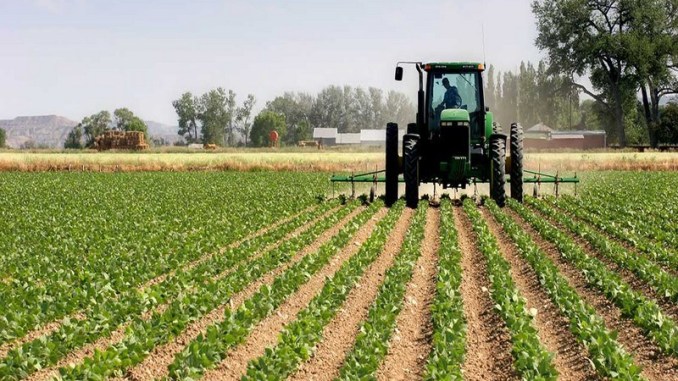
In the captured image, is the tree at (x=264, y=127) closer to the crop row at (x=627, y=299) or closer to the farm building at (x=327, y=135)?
the farm building at (x=327, y=135)

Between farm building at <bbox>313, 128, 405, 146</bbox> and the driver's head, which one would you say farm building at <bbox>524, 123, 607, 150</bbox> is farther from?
the driver's head

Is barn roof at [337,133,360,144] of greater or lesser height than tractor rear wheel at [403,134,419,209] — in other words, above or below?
above

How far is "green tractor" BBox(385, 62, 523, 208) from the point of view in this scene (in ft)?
54.9

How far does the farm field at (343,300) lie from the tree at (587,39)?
1865 inches

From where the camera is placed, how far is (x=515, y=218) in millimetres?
17125

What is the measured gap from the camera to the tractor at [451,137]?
1672 centimetres

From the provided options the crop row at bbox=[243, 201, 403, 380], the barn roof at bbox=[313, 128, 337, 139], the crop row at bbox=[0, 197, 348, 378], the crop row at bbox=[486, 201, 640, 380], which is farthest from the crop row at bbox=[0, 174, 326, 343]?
the barn roof at bbox=[313, 128, 337, 139]

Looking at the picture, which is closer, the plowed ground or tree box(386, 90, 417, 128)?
the plowed ground

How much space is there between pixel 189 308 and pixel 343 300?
181 centimetres

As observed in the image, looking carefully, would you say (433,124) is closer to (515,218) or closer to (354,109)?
(515,218)

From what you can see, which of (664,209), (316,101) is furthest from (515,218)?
(316,101)

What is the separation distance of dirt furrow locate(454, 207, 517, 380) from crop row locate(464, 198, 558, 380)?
0.10 metres

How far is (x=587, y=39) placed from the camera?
61.5 m

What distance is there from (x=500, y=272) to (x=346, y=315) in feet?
8.70
